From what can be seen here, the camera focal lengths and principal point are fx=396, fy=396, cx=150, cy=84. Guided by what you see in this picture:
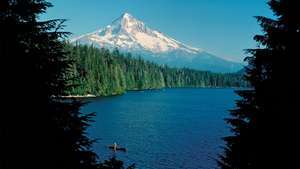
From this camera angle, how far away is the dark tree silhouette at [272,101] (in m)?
10.4

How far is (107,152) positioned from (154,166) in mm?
7880

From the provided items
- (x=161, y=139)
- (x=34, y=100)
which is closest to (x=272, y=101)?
(x=34, y=100)

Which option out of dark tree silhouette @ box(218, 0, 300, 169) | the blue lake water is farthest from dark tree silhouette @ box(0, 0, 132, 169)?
the blue lake water

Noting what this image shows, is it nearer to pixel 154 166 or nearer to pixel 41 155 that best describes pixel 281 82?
pixel 41 155

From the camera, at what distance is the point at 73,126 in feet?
34.2

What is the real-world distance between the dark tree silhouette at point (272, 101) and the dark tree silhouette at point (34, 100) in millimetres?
4475

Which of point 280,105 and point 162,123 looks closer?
point 280,105

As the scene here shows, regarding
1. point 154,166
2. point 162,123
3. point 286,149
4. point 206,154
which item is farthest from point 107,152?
point 286,149

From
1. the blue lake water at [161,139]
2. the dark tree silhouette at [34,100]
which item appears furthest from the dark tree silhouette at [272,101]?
the blue lake water at [161,139]

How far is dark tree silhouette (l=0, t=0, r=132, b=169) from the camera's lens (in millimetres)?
8852

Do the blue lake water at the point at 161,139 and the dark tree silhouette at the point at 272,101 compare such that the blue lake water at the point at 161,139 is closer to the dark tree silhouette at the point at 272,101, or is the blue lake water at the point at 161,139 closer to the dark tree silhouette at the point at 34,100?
the dark tree silhouette at the point at 272,101

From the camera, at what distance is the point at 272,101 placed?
10.9m

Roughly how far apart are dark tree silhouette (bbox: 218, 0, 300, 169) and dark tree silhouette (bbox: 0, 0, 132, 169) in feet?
14.7

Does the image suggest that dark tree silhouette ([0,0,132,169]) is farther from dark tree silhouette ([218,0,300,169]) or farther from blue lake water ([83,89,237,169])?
blue lake water ([83,89,237,169])
